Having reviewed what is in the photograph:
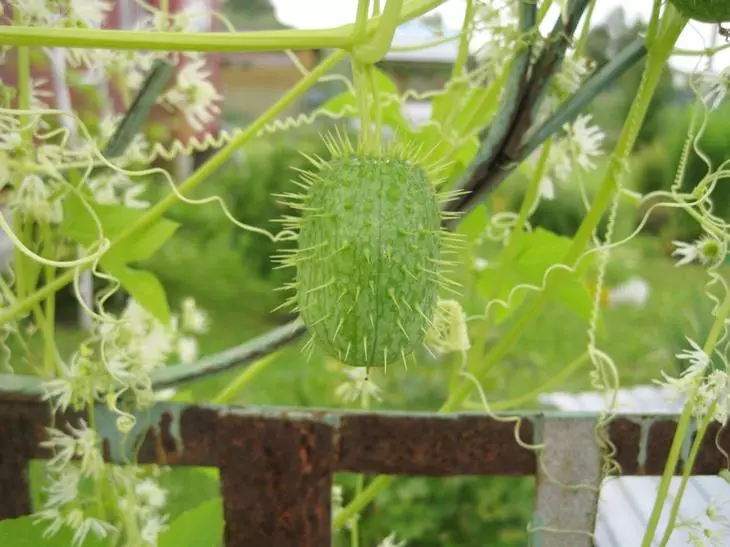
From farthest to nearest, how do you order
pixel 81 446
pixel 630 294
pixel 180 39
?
pixel 630 294, pixel 81 446, pixel 180 39

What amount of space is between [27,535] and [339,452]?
Answer: 242 millimetres

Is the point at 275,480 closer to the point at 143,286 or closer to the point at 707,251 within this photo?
the point at 143,286

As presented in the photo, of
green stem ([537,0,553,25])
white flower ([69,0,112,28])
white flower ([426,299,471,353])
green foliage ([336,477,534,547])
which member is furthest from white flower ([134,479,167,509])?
green foliage ([336,477,534,547])

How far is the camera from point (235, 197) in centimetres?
Result: 421

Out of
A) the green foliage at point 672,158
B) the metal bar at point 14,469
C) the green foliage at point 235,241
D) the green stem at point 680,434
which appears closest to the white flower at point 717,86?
the green stem at point 680,434

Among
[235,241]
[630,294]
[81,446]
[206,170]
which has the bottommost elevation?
[630,294]

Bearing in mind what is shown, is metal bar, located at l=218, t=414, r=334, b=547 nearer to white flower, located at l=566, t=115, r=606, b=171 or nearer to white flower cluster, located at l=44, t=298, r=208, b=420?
white flower cluster, located at l=44, t=298, r=208, b=420

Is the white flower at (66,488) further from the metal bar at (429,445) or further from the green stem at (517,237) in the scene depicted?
the green stem at (517,237)

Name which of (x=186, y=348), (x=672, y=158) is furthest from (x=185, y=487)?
(x=672, y=158)

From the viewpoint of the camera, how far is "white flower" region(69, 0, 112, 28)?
1.92ft

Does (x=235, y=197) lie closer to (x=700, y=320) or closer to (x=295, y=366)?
(x=295, y=366)

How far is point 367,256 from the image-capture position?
0.41m

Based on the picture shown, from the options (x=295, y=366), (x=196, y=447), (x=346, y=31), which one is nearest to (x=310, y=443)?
(x=196, y=447)

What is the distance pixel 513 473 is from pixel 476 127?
0.29 metres
